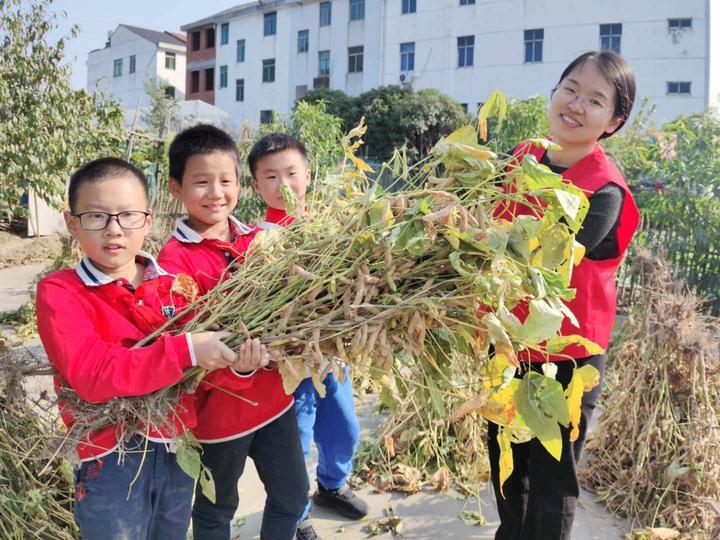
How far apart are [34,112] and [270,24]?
2999 centimetres

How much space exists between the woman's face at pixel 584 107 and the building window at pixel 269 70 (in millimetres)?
33135

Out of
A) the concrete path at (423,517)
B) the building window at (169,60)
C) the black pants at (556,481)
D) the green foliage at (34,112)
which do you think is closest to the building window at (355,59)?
the building window at (169,60)

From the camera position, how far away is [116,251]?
156 centimetres

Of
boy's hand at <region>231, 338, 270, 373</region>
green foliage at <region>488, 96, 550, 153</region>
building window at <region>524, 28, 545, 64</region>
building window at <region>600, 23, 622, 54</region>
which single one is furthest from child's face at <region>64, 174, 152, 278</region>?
building window at <region>524, 28, 545, 64</region>

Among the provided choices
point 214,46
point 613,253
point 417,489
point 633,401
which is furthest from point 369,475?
point 214,46

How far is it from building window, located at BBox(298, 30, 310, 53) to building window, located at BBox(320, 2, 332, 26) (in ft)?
3.58

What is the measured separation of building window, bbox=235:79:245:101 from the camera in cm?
3472

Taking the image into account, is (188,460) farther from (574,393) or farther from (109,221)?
(574,393)

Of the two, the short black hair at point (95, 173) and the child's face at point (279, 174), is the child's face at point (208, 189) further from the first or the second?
the child's face at point (279, 174)

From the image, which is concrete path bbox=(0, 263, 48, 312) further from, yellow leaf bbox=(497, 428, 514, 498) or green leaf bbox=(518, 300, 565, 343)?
green leaf bbox=(518, 300, 565, 343)

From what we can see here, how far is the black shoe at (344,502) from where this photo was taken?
2.45 metres

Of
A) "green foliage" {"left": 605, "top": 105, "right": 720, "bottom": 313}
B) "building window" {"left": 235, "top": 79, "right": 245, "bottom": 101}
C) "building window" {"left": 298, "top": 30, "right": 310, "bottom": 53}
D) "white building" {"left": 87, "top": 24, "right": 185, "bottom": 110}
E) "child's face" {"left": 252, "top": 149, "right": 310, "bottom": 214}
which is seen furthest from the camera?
"white building" {"left": 87, "top": 24, "right": 185, "bottom": 110}

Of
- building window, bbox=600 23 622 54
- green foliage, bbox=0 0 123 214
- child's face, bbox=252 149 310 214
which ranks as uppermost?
building window, bbox=600 23 622 54

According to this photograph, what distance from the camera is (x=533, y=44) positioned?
2542 cm
